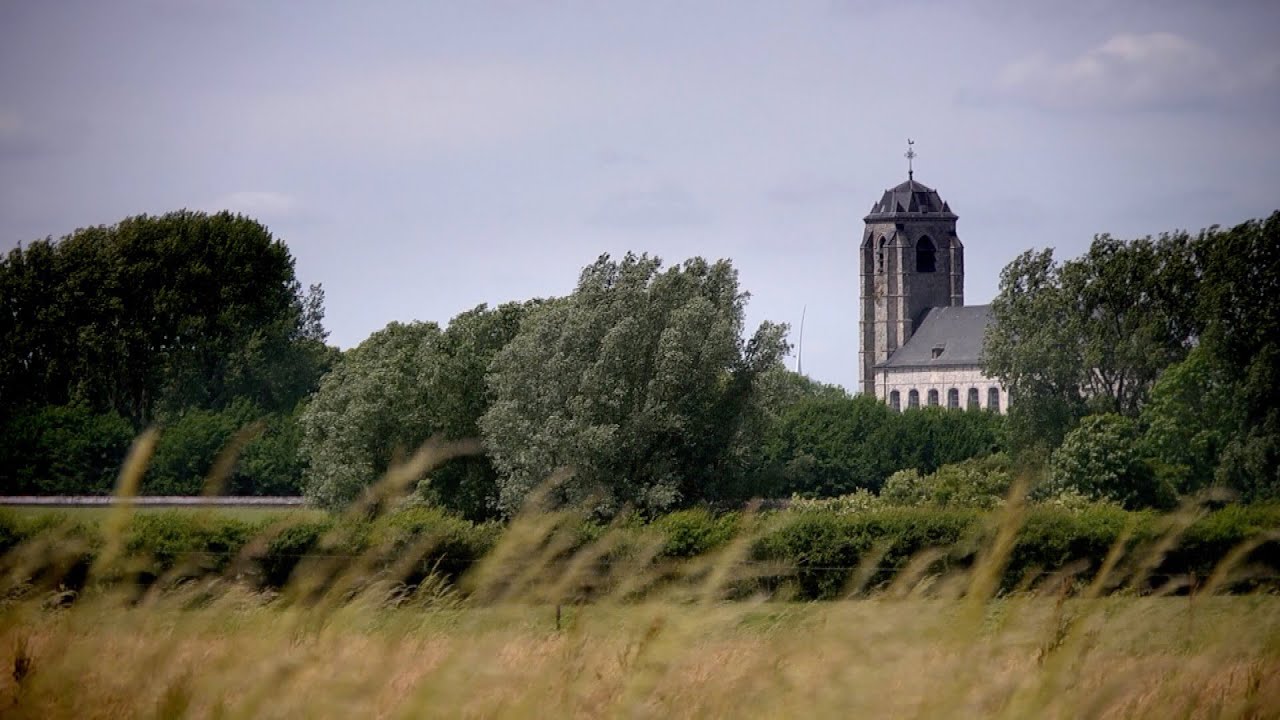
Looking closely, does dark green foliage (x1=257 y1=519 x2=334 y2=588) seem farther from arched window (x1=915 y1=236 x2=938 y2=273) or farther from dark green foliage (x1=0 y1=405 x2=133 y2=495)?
arched window (x1=915 y1=236 x2=938 y2=273)

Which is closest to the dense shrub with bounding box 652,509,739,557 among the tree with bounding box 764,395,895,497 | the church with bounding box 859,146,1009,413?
the tree with bounding box 764,395,895,497

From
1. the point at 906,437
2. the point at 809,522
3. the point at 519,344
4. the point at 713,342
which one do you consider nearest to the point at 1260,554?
the point at 809,522

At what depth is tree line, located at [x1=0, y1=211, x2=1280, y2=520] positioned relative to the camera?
1719 inches

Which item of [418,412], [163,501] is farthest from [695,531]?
[418,412]

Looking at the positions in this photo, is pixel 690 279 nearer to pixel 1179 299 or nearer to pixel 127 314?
pixel 1179 299

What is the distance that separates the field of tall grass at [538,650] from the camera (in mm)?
4527

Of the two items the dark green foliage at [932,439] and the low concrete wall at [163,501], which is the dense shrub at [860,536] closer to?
the low concrete wall at [163,501]

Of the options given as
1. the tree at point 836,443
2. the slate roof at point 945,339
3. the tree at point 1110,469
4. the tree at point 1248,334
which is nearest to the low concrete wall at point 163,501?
the tree at point 836,443

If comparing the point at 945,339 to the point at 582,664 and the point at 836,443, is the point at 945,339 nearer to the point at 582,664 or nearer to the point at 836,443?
the point at 836,443

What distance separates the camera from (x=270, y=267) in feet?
240

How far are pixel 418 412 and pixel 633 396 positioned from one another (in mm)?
7075

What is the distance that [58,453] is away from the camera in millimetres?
59125

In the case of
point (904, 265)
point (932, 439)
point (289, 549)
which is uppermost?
point (904, 265)

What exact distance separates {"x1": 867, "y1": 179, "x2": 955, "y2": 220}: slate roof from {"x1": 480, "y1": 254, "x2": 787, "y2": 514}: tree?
4126 inches
